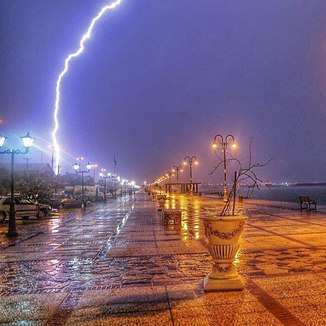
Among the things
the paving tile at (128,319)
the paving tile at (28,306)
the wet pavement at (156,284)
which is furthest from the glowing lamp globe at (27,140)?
the paving tile at (128,319)

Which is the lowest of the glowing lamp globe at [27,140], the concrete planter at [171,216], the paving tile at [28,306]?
the paving tile at [28,306]

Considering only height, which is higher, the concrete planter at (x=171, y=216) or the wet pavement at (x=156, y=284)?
the concrete planter at (x=171, y=216)

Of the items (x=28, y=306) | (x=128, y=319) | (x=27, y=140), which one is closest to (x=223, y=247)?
(x=128, y=319)

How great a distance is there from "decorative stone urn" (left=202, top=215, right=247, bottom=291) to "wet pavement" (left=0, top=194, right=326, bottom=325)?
25 cm

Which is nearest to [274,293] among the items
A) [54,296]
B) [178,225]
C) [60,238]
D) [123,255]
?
[54,296]

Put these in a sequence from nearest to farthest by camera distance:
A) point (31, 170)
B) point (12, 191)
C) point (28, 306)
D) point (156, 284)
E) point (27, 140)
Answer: point (28, 306), point (156, 284), point (12, 191), point (27, 140), point (31, 170)

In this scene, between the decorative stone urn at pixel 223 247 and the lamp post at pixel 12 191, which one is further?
the lamp post at pixel 12 191

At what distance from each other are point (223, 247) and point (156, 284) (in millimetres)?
1460

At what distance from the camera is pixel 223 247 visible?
689cm

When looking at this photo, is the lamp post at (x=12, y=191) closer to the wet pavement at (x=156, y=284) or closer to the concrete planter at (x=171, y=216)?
the wet pavement at (x=156, y=284)

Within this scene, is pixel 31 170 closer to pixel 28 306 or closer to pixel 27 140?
pixel 27 140

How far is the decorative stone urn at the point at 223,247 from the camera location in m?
6.80

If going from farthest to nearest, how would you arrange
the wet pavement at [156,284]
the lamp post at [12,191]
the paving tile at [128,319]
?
the lamp post at [12,191] < the wet pavement at [156,284] < the paving tile at [128,319]

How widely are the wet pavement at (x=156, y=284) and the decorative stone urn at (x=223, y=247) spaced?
25 cm
